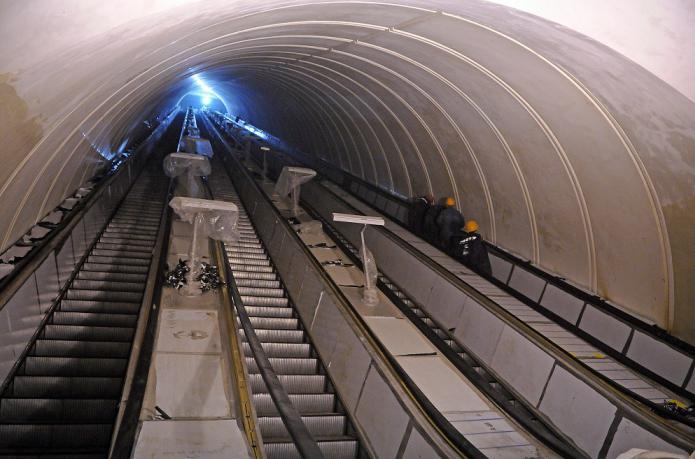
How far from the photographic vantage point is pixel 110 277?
26.2 feet

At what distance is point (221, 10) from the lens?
4629mm

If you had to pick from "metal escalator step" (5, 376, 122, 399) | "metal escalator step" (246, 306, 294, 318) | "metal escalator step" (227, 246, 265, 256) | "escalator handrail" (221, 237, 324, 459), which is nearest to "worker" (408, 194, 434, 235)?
"metal escalator step" (227, 246, 265, 256)

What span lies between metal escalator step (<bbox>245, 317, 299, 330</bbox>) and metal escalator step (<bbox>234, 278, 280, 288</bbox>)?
4.19 ft

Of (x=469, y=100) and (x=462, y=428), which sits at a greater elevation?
(x=469, y=100)

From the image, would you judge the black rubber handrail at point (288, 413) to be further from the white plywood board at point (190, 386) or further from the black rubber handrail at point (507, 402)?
the black rubber handrail at point (507, 402)

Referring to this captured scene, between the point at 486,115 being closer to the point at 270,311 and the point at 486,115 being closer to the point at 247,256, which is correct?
the point at 270,311

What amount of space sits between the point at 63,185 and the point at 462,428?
795 cm

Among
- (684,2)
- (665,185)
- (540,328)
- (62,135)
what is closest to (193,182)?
(62,135)

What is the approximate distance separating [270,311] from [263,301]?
1.14 feet

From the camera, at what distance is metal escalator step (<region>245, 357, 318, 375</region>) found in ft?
20.3

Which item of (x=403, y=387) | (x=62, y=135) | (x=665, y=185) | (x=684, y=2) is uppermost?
(x=684, y=2)

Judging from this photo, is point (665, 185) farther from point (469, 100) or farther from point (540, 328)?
point (469, 100)

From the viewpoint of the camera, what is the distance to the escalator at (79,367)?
14.4ft

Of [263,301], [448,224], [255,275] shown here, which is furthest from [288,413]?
[448,224]
